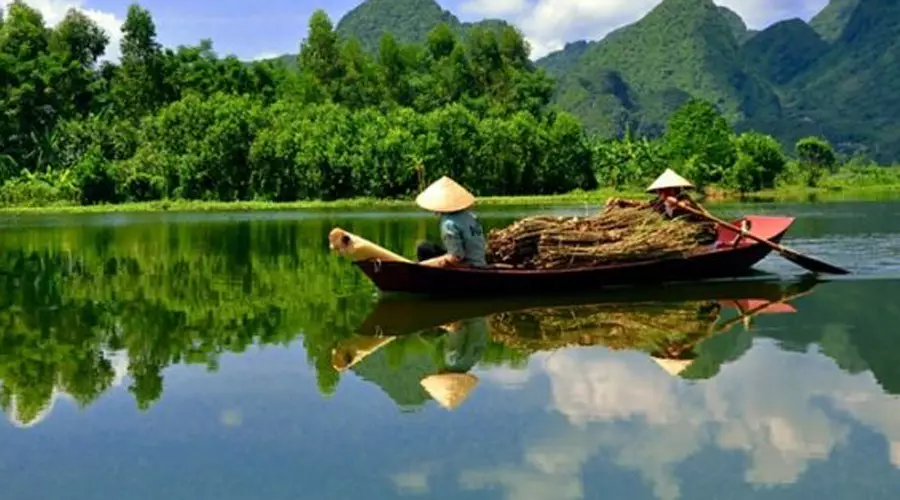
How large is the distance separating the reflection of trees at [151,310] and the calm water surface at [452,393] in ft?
0.19

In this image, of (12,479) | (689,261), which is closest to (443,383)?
(12,479)

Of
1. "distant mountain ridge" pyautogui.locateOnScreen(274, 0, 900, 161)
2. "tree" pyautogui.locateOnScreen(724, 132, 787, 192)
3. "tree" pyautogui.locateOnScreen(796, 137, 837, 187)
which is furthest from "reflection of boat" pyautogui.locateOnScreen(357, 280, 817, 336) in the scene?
"distant mountain ridge" pyautogui.locateOnScreen(274, 0, 900, 161)

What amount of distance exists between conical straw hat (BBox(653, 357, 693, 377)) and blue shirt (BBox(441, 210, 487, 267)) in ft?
12.4

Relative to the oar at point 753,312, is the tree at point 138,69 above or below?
above

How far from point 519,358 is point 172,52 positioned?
200 feet

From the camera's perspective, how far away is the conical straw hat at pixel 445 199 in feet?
36.9

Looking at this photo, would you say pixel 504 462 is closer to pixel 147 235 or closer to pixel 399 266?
pixel 399 266

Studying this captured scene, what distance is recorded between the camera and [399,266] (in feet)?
38.1

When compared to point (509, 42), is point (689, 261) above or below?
below

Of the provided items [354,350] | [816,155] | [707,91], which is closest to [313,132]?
[816,155]

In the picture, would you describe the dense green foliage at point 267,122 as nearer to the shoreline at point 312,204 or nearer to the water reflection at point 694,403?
→ the shoreline at point 312,204

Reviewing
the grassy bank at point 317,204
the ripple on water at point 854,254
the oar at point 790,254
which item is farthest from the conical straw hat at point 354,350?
the grassy bank at point 317,204

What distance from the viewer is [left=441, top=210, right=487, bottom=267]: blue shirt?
37.9ft

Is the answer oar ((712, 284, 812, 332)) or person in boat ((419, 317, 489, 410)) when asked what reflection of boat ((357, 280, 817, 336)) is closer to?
oar ((712, 284, 812, 332))
